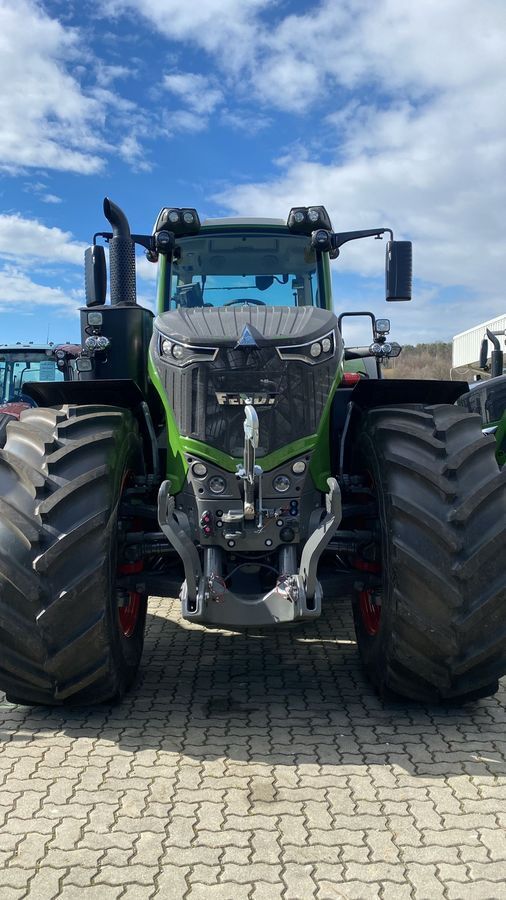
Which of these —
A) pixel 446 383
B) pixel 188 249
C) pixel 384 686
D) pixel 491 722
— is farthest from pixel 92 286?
pixel 491 722

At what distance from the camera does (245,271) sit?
17.5ft

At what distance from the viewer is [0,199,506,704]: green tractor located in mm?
3434

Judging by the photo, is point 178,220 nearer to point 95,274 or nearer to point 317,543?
point 95,274

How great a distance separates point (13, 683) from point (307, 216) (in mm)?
3459

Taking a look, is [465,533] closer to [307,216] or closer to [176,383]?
[176,383]

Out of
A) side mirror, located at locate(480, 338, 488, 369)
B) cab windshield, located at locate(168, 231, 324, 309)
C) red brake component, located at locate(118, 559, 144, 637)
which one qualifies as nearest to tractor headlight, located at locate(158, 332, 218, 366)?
red brake component, located at locate(118, 559, 144, 637)

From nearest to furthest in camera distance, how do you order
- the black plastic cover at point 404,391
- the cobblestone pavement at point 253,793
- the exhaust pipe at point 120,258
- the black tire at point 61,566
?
the cobblestone pavement at point 253,793, the black tire at point 61,566, the black plastic cover at point 404,391, the exhaust pipe at point 120,258

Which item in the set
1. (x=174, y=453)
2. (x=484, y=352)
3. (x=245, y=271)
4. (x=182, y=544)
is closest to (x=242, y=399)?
(x=174, y=453)

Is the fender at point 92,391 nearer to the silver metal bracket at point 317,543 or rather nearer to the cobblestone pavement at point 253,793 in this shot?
the silver metal bracket at point 317,543

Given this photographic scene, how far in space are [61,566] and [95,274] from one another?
242cm

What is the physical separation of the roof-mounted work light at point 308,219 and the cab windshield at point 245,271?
5.2 inches

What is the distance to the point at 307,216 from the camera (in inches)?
205

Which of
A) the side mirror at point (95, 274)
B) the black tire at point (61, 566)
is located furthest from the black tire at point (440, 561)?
the side mirror at point (95, 274)

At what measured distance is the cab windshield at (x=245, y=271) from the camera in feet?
17.3
